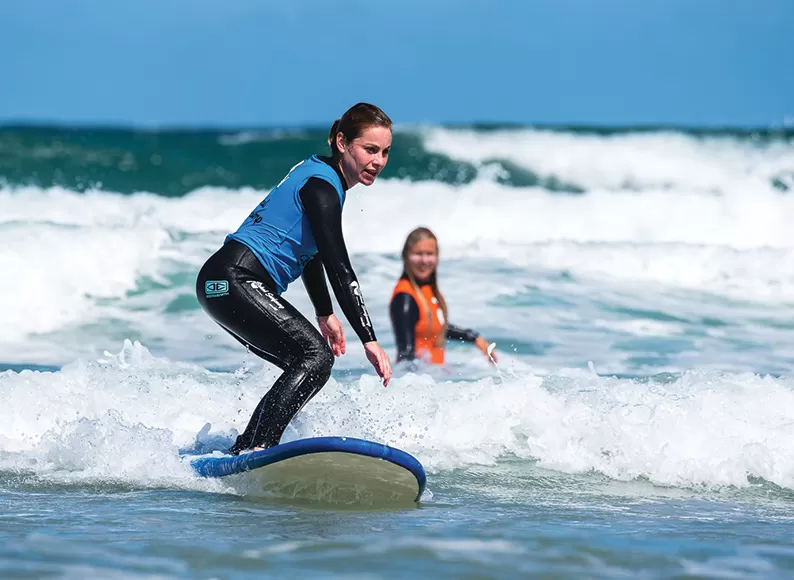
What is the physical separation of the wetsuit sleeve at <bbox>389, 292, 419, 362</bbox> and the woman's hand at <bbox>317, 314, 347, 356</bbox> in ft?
11.0

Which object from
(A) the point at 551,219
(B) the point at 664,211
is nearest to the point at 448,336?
(A) the point at 551,219

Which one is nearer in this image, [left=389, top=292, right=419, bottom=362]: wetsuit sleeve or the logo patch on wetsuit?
the logo patch on wetsuit

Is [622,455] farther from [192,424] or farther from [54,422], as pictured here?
[54,422]

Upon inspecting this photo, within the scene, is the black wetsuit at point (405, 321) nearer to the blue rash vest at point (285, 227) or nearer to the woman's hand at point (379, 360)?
the blue rash vest at point (285, 227)

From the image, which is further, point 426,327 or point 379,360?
point 426,327

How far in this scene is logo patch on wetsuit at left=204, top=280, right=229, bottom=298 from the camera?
4.89 m

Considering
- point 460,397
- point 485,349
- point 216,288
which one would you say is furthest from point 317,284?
point 485,349

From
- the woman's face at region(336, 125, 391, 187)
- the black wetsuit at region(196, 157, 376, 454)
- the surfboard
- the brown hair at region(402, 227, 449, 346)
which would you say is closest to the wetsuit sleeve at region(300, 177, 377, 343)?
the black wetsuit at region(196, 157, 376, 454)

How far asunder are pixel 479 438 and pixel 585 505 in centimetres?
147

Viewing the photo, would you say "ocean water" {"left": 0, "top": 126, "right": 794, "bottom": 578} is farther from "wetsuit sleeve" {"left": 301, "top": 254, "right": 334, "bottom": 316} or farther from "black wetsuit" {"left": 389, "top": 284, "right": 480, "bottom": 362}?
"wetsuit sleeve" {"left": 301, "top": 254, "right": 334, "bottom": 316}

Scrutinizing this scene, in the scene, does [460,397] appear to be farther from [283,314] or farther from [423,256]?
[283,314]

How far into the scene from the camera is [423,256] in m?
8.73

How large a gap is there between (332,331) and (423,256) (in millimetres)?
3510

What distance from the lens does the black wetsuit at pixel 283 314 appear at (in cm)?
475
